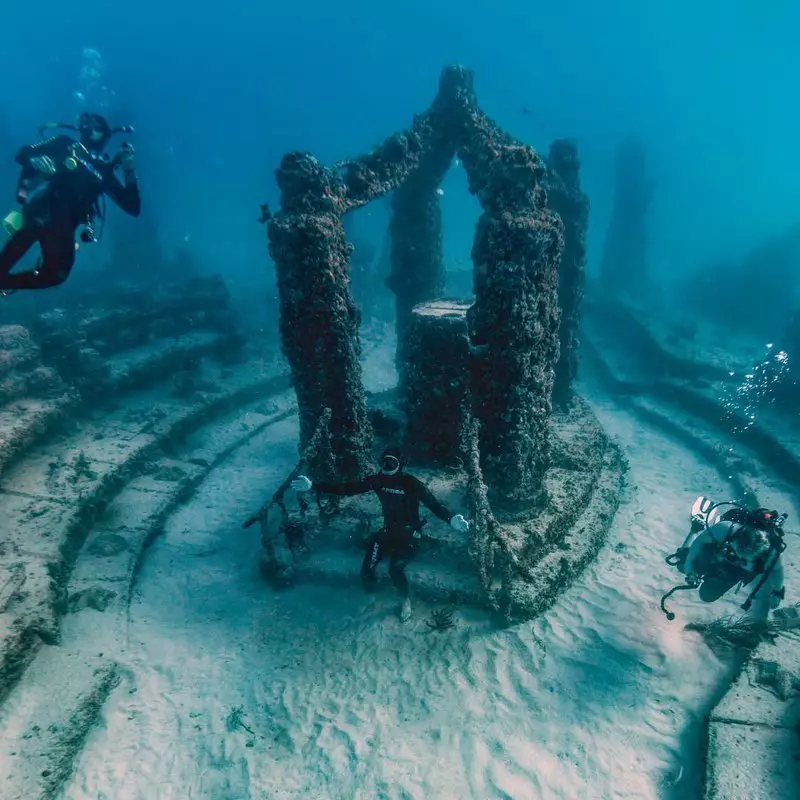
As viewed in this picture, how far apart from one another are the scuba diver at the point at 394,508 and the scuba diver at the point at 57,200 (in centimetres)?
397

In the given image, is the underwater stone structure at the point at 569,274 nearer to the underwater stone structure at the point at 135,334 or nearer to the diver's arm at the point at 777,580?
the diver's arm at the point at 777,580

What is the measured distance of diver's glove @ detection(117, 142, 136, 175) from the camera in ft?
21.7

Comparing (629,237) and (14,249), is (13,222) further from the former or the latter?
(629,237)

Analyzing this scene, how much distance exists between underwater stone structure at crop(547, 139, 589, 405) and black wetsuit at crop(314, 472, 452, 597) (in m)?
6.60

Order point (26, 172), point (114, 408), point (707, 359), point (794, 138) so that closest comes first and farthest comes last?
1. point (26, 172)
2. point (114, 408)
3. point (707, 359)
4. point (794, 138)

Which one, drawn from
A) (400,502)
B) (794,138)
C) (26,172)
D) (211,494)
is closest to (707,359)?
(400,502)

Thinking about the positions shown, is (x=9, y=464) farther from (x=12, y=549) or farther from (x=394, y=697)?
(x=394, y=697)

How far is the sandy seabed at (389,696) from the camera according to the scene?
5.20 m

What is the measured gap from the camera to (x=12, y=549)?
24.6 feet

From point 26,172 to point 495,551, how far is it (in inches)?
321

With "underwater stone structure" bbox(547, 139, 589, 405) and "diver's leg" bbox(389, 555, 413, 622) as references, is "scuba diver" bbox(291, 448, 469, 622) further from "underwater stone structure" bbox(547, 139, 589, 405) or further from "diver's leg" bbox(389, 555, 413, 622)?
"underwater stone structure" bbox(547, 139, 589, 405)

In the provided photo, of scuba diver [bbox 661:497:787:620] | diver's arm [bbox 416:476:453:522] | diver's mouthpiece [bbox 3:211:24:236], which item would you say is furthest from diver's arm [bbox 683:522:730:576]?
diver's mouthpiece [bbox 3:211:24:236]

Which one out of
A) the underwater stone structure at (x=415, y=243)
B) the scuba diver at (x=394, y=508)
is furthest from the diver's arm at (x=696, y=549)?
the underwater stone structure at (x=415, y=243)

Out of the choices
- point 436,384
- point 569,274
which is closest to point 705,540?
point 436,384
